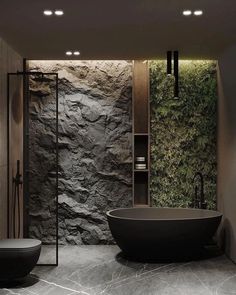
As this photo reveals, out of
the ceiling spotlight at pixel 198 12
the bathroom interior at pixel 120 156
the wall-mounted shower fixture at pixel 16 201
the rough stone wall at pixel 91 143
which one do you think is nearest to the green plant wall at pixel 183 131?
the bathroom interior at pixel 120 156

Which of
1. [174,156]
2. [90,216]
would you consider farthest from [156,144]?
[90,216]

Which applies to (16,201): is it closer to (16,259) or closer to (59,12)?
(16,259)

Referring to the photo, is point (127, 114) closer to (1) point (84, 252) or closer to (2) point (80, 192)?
(2) point (80, 192)

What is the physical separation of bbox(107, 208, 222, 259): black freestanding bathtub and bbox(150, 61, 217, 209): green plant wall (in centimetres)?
101

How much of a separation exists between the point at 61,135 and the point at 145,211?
152 centimetres

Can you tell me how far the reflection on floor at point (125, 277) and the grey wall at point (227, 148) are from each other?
1.24 feet

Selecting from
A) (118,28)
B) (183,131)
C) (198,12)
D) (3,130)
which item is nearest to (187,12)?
(198,12)

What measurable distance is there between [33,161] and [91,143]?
2.66ft

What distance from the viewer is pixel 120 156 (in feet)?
22.2

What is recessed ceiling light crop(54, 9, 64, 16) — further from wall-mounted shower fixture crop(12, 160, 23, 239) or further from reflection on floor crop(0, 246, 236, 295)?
reflection on floor crop(0, 246, 236, 295)

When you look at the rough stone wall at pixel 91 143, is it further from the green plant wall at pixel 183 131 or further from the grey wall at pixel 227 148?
the grey wall at pixel 227 148

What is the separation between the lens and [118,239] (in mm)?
5777

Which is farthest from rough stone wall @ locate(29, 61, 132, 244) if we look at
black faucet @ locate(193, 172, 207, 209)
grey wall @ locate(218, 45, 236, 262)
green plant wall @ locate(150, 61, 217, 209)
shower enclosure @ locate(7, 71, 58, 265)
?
grey wall @ locate(218, 45, 236, 262)

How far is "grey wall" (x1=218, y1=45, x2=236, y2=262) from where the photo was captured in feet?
19.0
